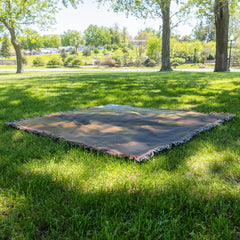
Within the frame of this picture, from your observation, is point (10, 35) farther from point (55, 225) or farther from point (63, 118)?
point (55, 225)

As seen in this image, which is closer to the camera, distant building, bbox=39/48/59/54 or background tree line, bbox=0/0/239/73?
background tree line, bbox=0/0/239/73

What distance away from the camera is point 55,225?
1428 millimetres

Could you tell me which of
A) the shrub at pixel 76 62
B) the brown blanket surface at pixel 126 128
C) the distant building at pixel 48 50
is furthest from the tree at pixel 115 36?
the brown blanket surface at pixel 126 128

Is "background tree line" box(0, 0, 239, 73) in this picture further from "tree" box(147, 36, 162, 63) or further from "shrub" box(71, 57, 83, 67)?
"tree" box(147, 36, 162, 63)

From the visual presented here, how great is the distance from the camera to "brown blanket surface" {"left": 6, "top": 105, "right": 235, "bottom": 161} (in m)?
2.52

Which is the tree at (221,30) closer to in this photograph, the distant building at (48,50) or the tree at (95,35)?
the tree at (95,35)

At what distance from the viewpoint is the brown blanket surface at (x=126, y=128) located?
8.28 feet

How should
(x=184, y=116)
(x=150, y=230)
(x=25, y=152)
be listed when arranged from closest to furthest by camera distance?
(x=150, y=230) → (x=25, y=152) → (x=184, y=116)

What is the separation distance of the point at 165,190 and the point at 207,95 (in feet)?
15.3

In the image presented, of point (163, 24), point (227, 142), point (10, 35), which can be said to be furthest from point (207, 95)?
point (10, 35)

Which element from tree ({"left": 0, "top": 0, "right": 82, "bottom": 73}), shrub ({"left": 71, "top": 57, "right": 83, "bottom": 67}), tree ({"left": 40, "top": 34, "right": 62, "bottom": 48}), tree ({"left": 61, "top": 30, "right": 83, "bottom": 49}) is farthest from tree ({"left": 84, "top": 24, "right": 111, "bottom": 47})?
tree ({"left": 0, "top": 0, "right": 82, "bottom": 73})

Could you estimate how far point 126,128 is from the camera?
10.5ft

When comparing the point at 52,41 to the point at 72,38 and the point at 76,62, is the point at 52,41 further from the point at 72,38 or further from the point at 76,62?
the point at 76,62

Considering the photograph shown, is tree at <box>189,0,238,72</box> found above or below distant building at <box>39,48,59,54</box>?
below
